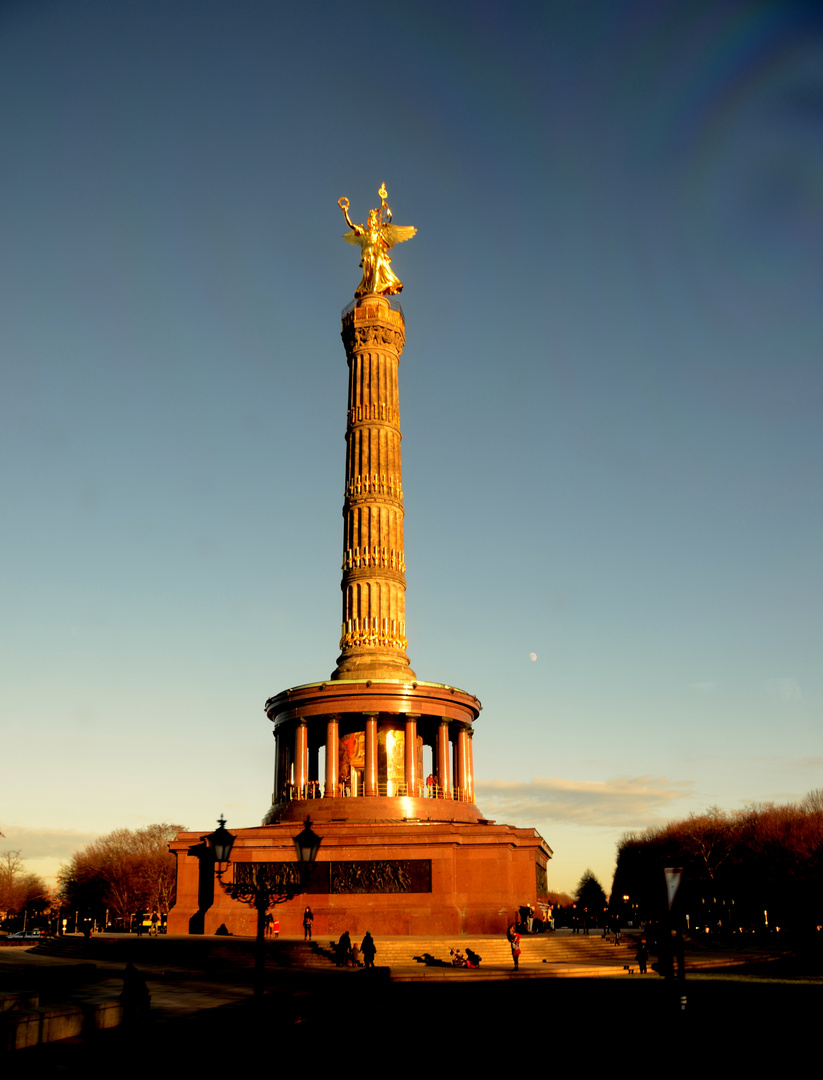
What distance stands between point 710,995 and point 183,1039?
508 inches

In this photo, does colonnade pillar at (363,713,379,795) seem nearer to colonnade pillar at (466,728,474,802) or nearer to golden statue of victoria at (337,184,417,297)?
colonnade pillar at (466,728,474,802)

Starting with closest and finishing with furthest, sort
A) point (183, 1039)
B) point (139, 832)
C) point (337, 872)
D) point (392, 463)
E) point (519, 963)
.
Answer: point (183, 1039), point (519, 963), point (337, 872), point (392, 463), point (139, 832)

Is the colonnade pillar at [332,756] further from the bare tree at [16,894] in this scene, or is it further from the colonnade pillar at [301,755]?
the bare tree at [16,894]

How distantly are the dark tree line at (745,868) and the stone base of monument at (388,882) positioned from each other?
86.1 feet

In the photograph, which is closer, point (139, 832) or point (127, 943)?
point (127, 943)

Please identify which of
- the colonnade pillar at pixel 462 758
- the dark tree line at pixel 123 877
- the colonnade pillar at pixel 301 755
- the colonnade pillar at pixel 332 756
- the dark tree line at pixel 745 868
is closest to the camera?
the colonnade pillar at pixel 332 756

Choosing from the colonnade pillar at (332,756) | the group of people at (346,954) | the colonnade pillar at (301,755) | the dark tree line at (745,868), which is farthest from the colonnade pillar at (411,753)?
the dark tree line at (745,868)

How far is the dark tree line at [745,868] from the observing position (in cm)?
6022

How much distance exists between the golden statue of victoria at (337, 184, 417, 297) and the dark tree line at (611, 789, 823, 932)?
1463 inches

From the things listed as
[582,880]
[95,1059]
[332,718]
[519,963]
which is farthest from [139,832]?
[582,880]

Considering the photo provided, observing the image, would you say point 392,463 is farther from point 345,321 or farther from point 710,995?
point 710,995

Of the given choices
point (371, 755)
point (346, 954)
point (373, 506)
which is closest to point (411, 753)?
point (371, 755)

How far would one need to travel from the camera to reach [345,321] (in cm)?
4819

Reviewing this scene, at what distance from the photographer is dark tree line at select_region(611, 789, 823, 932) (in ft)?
198
